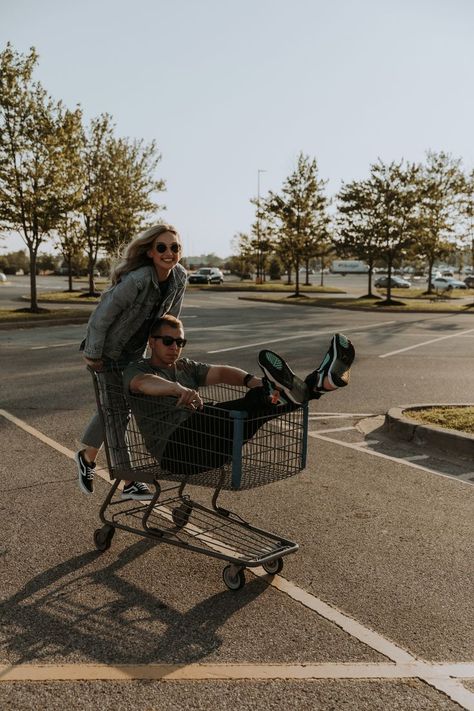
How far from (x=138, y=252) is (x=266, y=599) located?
210 centimetres

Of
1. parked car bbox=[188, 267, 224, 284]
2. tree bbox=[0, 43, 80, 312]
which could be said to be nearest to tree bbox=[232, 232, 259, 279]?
parked car bbox=[188, 267, 224, 284]

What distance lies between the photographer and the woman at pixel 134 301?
439 centimetres

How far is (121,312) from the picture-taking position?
4438 mm

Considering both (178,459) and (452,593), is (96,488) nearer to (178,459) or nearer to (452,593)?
(178,459)

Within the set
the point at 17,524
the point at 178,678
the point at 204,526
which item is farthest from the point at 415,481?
the point at 178,678

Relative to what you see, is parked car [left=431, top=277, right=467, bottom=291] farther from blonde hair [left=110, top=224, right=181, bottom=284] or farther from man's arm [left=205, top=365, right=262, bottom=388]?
man's arm [left=205, top=365, right=262, bottom=388]

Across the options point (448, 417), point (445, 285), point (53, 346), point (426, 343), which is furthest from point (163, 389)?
point (445, 285)

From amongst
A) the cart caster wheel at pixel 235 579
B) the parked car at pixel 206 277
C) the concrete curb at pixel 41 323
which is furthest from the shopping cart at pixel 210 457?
the parked car at pixel 206 277

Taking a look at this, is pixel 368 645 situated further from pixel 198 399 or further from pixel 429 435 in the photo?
pixel 429 435

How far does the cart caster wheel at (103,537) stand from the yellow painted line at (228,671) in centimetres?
130

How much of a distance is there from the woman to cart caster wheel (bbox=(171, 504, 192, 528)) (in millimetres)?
874

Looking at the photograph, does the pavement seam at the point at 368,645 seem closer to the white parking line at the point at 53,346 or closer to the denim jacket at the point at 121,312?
the denim jacket at the point at 121,312

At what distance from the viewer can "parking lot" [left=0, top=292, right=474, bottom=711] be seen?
9.51 feet

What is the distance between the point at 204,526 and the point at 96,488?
122cm
